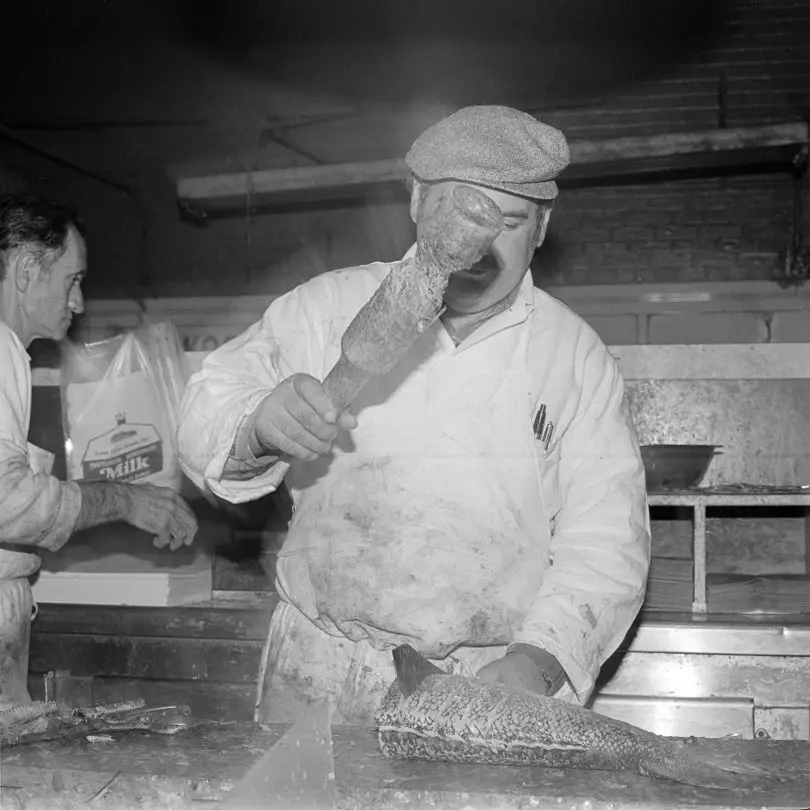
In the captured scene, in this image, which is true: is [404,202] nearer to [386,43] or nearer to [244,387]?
Answer: [386,43]

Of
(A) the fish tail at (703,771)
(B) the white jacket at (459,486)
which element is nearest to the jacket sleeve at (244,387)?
Answer: (B) the white jacket at (459,486)

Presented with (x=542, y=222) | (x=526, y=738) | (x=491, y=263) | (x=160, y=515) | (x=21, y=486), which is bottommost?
(x=526, y=738)

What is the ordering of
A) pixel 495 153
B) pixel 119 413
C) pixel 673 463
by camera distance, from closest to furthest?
pixel 495 153 < pixel 673 463 < pixel 119 413

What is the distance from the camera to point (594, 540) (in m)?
2.05

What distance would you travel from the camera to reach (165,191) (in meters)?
7.58

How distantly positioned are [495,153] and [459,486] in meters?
0.69

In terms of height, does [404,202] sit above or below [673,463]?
above

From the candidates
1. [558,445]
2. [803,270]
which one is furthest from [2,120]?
[558,445]

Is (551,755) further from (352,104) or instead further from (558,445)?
(352,104)

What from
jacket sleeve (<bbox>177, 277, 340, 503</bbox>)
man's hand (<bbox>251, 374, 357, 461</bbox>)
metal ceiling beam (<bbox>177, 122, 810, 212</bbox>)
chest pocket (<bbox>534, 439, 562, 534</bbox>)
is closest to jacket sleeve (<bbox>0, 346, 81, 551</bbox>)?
jacket sleeve (<bbox>177, 277, 340, 503</bbox>)

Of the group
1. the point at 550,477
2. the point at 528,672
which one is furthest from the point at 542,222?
the point at 528,672

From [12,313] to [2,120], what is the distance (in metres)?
4.51

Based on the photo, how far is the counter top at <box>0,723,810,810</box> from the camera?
1319mm

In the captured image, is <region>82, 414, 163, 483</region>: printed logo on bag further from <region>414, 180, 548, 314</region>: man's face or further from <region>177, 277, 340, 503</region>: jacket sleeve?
<region>414, 180, 548, 314</region>: man's face
